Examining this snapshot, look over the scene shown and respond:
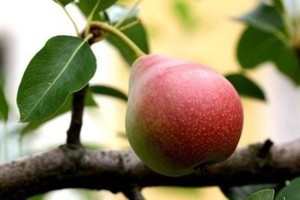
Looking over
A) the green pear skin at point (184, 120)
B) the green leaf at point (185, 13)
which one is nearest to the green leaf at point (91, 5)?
the green pear skin at point (184, 120)

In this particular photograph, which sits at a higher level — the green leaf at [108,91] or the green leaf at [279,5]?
the green leaf at [279,5]

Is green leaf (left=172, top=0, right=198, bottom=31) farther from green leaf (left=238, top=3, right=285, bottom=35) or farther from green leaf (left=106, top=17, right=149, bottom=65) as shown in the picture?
green leaf (left=106, top=17, right=149, bottom=65)

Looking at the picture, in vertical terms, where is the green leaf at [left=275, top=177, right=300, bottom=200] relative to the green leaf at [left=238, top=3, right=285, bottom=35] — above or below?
below

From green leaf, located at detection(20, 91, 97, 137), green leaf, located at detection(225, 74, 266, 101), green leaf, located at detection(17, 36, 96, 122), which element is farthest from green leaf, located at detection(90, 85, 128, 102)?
green leaf, located at detection(17, 36, 96, 122)

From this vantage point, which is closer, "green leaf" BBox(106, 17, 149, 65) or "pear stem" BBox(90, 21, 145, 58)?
"pear stem" BBox(90, 21, 145, 58)

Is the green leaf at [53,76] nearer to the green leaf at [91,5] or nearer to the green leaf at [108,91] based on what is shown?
the green leaf at [91,5]

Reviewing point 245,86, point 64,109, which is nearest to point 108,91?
point 64,109
